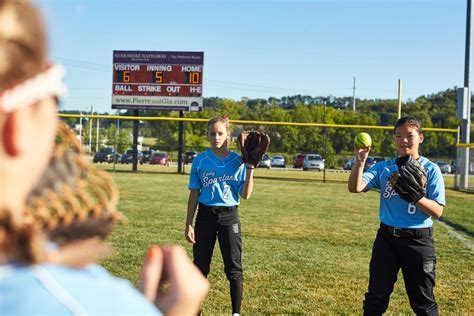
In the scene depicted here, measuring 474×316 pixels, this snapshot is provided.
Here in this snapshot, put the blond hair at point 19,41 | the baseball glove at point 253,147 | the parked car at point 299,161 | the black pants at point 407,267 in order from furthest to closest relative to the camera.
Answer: the parked car at point 299,161 < the baseball glove at point 253,147 < the black pants at point 407,267 < the blond hair at point 19,41

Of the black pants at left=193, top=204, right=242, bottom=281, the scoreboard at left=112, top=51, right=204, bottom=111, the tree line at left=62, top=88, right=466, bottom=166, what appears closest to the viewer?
the black pants at left=193, top=204, right=242, bottom=281

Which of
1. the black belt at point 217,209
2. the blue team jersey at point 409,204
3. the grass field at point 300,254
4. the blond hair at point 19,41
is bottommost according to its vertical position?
the grass field at point 300,254

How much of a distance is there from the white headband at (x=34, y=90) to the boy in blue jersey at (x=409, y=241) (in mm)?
4087

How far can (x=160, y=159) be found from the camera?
44500 millimetres

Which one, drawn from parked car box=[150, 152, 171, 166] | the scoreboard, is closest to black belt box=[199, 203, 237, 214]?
the scoreboard

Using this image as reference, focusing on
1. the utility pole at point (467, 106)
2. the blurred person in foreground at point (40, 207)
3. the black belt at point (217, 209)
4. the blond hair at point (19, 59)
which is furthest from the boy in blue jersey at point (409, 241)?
the utility pole at point (467, 106)

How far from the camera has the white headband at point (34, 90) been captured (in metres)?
0.81

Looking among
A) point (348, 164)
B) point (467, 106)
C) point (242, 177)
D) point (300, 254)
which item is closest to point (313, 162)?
point (348, 164)

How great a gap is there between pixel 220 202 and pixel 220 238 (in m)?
0.35

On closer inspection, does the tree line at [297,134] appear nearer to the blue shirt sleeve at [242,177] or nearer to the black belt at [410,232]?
the blue shirt sleeve at [242,177]

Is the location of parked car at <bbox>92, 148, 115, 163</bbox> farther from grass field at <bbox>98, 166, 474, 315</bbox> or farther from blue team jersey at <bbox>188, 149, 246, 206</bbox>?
blue team jersey at <bbox>188, 149, 246, 206</bbox>

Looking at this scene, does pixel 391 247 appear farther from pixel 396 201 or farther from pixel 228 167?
pixel 228 167

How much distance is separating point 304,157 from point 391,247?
1532 inches

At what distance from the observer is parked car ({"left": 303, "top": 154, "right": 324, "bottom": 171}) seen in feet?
137
